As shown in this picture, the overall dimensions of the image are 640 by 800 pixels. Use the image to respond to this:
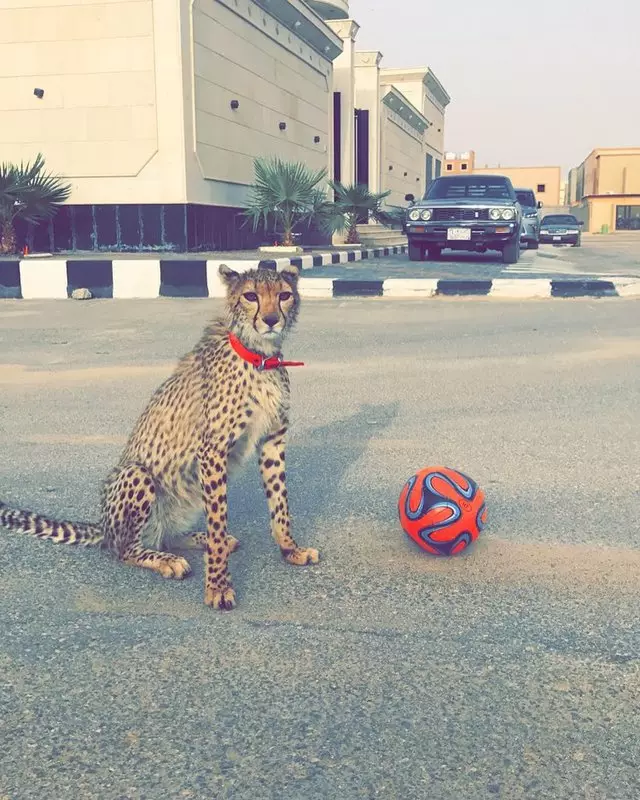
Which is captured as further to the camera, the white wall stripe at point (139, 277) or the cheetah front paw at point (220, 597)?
the white wall stripe at point (139, 277)

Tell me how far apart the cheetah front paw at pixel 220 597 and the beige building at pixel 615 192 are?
66050mm

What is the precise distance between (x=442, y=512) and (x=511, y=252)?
13.1 m

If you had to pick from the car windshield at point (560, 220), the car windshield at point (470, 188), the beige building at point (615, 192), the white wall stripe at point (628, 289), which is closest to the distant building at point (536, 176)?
the beige building at point (615, 192)

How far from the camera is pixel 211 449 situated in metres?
2.47

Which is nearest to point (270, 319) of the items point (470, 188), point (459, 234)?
point (459, 234)

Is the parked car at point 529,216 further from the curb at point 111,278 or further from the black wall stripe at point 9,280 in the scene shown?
the black wall stripe at point 9,280

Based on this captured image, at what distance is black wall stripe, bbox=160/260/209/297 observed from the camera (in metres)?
10.2

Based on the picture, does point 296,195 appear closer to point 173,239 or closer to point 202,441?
point 173,239

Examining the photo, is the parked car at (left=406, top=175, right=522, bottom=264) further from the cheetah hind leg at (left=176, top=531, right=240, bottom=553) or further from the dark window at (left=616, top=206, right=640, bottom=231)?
the dark window at (left=616, top=206, right=640, bottom=231)

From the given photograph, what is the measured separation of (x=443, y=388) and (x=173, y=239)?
9.71 meters

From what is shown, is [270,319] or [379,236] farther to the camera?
[379,236]

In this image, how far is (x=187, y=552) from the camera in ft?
9.33

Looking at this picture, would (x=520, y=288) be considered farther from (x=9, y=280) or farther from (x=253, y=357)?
(x=253, y=357)

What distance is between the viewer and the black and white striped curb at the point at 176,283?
10.0m
